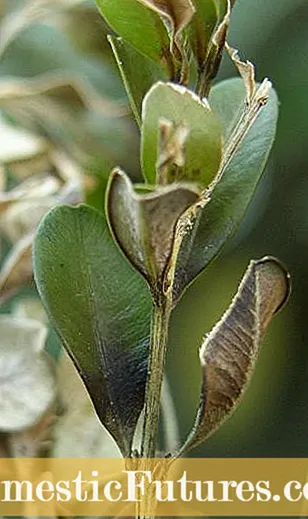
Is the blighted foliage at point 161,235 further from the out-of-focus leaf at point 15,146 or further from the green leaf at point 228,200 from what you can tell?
the out-of-focus leaf at point 15,146

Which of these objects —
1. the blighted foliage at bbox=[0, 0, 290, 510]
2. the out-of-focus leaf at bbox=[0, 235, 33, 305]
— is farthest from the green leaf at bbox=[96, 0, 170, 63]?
the out-of-focus leaf at bbox=[0, 235, 33, 305]

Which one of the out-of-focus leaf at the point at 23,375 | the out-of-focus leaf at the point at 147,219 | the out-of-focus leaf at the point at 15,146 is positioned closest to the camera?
the out-of-focus leaf at the point at 147,219

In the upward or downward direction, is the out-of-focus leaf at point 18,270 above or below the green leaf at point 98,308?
below

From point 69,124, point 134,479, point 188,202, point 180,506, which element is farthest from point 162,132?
point 69,124

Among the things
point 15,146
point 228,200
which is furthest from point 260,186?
point 228,200

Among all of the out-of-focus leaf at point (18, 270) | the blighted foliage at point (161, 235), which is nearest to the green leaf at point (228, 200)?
the blighted foliage at point (161, 235)

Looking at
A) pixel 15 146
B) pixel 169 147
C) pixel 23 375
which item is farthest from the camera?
pixel 15 146

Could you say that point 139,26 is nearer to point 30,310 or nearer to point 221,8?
point 221,8
